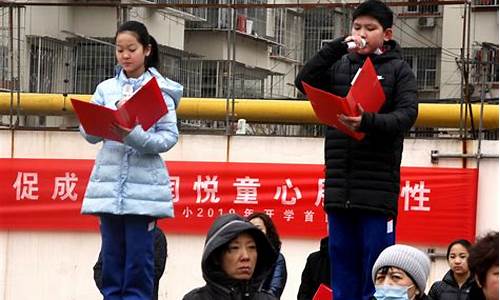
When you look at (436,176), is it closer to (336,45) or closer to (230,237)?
(336,45)

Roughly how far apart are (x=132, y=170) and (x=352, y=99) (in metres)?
1.20

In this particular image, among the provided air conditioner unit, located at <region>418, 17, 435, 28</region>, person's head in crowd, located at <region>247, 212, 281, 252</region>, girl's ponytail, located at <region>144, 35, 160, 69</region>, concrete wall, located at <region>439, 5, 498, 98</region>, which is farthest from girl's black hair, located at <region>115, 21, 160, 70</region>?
air conditioner unit, located at <region>418, 17, 435, 28</region>

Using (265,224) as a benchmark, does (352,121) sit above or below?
above

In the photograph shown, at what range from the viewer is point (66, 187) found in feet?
40.4

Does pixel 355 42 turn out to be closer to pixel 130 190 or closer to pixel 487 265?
pixel 130 190

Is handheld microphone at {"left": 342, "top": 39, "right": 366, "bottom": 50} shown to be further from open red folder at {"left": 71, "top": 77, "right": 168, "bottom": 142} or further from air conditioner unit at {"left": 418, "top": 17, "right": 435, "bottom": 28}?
air conditioner unit at {"left": 418, "top": 17, "right": 435, "bottom": 28}

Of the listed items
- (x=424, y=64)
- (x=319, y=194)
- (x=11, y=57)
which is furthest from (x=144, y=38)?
(x=424, y=64)

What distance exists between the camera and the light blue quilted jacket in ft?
22.2

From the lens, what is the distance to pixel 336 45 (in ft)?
21.6

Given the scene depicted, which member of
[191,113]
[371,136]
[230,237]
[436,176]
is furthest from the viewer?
[191,113]

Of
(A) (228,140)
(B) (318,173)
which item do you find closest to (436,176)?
(B) (318,173)

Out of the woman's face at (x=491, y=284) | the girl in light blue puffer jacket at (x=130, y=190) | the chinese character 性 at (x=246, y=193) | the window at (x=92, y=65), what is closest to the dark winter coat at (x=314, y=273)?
the girl in light blue puffer jacket at (x=130, y=190)

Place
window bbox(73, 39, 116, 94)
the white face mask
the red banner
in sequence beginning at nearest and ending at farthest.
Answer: the white face mask → the red banner → window bbox(73, 39, 116, 94)

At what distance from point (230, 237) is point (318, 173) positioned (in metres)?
6.71
